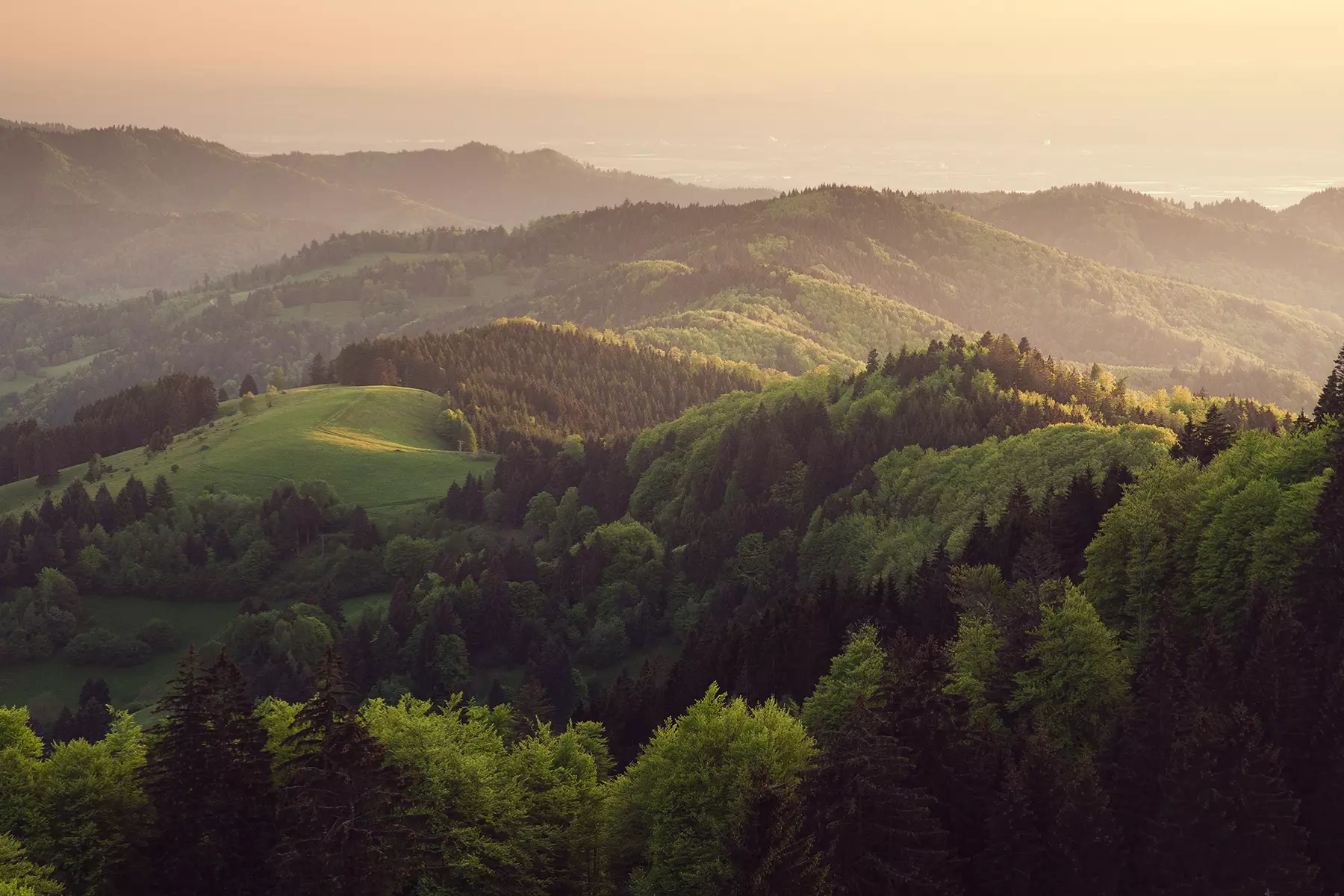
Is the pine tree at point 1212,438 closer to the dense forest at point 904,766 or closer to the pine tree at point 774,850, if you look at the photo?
the dense forest at point 904,766

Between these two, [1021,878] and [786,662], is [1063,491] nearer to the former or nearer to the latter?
[786,662]

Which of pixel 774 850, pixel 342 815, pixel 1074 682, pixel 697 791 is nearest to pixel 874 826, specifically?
pixel 774 850

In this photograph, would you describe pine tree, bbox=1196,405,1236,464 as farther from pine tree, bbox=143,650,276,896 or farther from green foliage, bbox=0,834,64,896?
green foliage, bbox=0,834,64,896

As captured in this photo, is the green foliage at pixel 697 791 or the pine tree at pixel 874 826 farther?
the green foliage at pixel 697 791

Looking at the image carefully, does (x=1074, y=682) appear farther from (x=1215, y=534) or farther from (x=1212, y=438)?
(x=1212, y=438)

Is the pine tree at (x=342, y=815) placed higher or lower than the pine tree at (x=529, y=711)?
higher

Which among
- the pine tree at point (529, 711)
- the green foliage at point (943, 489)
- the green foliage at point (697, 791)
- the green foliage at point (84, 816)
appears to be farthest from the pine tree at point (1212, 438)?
the green foliage at point (84, 816)

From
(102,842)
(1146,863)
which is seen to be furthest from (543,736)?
(1146,863)
